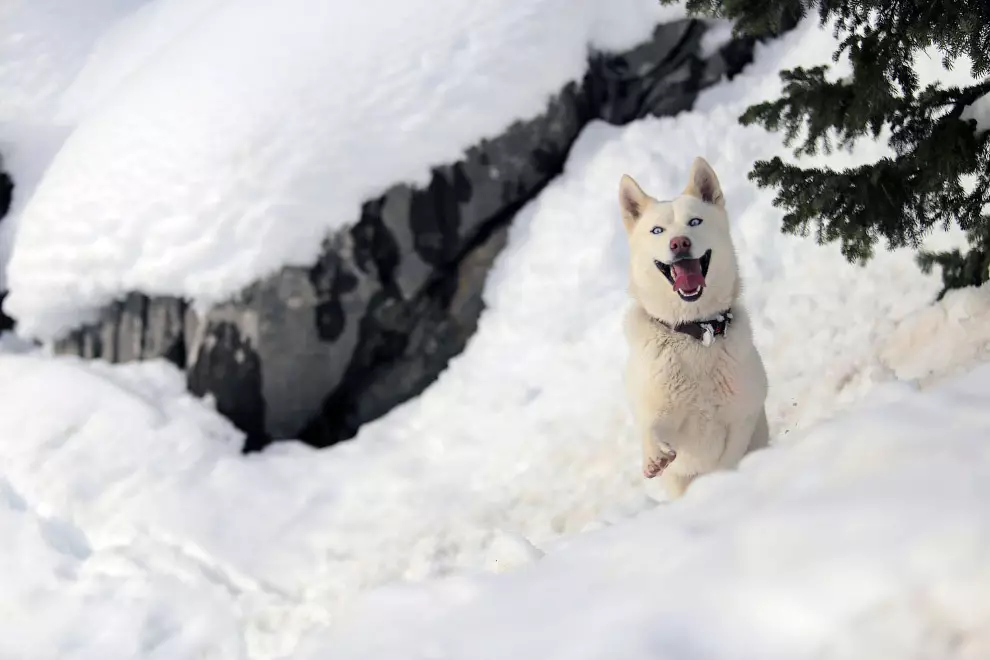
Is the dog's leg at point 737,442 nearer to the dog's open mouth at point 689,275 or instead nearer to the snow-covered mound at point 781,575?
the dog's open mouth at point 689,275

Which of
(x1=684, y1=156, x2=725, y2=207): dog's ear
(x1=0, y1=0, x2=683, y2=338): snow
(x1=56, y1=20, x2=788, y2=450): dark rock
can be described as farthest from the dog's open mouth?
(x1=0, y1=0, x2=683, y2=338): snow

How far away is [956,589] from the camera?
887 mm

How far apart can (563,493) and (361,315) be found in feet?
7.66

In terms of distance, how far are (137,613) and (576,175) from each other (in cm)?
480

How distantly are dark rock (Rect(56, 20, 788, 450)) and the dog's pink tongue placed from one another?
3131 mm

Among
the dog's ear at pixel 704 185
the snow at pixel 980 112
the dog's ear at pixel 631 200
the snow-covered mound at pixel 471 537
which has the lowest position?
the snow-covered mound at pixel 471 537

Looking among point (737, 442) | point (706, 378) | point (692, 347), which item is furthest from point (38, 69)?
point (737, 442)

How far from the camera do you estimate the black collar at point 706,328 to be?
2898 millimetres

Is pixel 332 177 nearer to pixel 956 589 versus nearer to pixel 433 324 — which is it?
pixel 433 324

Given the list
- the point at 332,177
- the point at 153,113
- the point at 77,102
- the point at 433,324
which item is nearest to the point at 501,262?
the point at 433,324

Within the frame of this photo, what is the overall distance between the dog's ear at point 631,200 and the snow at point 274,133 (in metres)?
2.92

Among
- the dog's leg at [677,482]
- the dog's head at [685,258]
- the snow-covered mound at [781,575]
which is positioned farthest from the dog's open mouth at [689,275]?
the snow-covered mound at [781,575]

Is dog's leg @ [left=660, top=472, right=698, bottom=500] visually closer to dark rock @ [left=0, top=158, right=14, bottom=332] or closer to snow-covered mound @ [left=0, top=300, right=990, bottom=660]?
snow-covered mound @ [left=0, top=300, right=990, bottom=660]

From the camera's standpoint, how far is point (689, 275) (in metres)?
2.82
